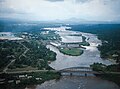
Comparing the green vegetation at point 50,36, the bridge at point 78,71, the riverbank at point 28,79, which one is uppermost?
the green vegetation at point 50,36

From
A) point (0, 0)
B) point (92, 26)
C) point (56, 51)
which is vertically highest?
point (0, 0)

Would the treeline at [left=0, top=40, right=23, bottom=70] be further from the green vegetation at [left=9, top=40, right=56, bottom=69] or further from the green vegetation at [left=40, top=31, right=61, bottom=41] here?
the green vegetation at [left=40, top=31, right=61, bottom=41]

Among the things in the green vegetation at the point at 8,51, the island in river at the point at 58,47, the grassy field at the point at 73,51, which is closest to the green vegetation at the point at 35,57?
the island in river at the point at 58,47

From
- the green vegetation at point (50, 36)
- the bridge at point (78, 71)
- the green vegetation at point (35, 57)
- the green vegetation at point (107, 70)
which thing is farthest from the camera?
the green vegetation at point (50, 36)

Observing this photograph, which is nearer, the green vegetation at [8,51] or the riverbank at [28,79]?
the riverbank at [28,79]

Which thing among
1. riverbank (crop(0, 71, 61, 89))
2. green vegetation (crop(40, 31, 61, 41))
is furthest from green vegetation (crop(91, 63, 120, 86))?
green vegetation (crop(40, 31, 61, 41))

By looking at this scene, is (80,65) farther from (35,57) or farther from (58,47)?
(35,57)

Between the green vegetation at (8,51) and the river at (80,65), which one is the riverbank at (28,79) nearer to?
the river at (80,65)

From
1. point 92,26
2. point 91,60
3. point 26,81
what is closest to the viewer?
point 26,81

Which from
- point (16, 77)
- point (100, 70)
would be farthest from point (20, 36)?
point (100, 70)

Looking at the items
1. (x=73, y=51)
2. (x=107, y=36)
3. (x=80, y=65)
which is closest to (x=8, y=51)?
(x=73, y=51)

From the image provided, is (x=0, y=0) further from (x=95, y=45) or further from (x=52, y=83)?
(x=95, y=45)
